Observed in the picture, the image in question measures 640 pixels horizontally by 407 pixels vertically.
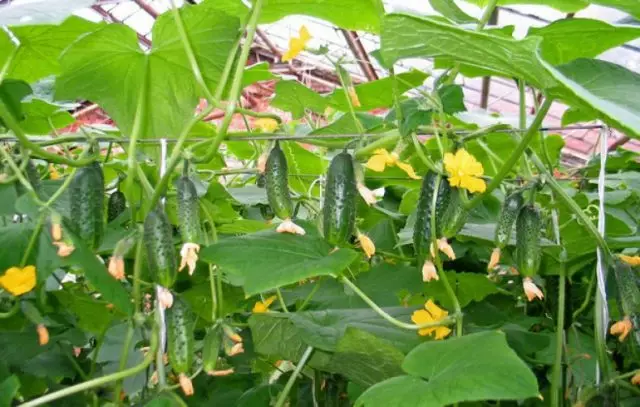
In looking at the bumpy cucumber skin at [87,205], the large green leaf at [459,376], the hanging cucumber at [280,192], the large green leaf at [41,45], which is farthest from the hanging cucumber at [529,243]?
the large green leaf at [41,45]

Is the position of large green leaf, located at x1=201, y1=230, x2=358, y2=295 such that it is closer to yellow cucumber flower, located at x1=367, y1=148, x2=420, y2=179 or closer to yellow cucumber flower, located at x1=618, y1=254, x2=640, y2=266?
yellow cucumber flower, located at x1=367, y1=148, x2=420, y2=179

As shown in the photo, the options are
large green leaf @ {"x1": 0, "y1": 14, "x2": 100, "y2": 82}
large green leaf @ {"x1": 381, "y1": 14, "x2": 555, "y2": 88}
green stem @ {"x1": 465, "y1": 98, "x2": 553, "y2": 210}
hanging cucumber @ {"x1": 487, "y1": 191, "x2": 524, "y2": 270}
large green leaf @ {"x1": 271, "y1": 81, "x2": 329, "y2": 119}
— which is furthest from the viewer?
large green leaf @ {"x1": 271, "y1": 81, "x2": 329, "y2": 119}

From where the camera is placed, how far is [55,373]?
4.01ft

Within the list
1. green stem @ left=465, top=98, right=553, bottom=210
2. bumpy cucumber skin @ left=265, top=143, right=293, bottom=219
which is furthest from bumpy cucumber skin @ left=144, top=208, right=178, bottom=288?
green stem @ left=465, top=98, right=553, bottom=210

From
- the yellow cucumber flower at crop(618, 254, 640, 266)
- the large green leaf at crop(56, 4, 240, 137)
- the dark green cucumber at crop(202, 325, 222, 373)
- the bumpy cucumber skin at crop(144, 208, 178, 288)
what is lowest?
the dark green cucumber at crop(202, 325, 222, 373)

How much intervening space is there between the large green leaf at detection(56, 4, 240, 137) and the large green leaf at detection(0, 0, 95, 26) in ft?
0.24

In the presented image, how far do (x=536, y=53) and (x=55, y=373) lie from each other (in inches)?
36.3

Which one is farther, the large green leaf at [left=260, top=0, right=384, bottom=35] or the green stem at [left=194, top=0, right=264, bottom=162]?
the large green leaf at [left=260, top=0, right=384, bottom=35]

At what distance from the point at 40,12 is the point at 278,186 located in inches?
13.0

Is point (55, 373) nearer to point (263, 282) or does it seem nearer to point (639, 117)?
point (263, 282)

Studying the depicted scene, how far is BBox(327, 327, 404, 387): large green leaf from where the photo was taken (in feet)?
2.90

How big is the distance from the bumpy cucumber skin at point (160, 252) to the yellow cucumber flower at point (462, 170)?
317mm

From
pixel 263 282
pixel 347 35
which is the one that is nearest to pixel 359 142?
pixel 263 282

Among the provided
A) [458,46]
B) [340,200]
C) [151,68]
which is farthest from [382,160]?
[151,68]
